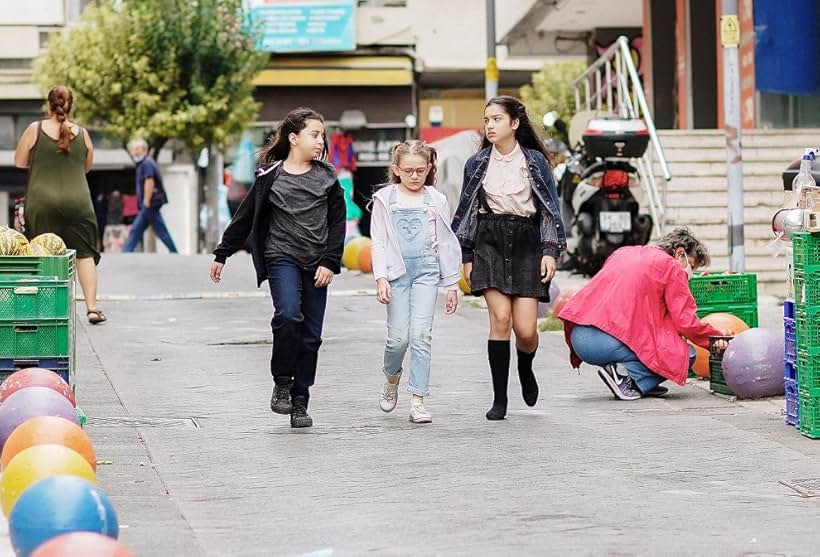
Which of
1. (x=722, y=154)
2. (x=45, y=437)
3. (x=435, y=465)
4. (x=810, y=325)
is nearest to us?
(x=45, y=437)

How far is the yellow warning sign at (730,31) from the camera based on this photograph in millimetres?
14633

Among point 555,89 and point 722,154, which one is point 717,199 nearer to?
point 722,154

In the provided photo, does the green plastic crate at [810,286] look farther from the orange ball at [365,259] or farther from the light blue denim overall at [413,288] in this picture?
the orange ball at [365,259]

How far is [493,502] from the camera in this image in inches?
269

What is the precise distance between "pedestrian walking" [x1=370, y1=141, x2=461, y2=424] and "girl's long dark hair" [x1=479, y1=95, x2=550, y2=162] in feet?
1.56

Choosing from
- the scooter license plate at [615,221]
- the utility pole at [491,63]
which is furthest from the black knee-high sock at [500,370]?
the utility pole at [491,63]

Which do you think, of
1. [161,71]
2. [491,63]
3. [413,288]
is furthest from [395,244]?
[161,71]

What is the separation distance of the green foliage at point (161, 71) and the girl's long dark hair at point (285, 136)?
2958cm

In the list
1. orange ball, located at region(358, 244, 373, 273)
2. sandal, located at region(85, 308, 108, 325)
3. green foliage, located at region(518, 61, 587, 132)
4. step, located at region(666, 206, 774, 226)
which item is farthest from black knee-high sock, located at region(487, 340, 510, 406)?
green foliage, located at region(518, 61, 587, 132)

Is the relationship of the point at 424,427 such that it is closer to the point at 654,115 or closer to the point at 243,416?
the point at 243,416

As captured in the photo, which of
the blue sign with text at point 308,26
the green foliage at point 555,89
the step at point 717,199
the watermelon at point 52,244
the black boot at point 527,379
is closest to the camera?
the black boot at point 527,379

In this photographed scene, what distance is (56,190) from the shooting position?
1279 cm

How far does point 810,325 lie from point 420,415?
2.12 meters

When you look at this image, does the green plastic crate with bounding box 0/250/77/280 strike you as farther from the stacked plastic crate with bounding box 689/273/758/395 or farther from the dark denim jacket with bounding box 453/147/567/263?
the stacked plastic crate with bounding box 689/273/758/395
